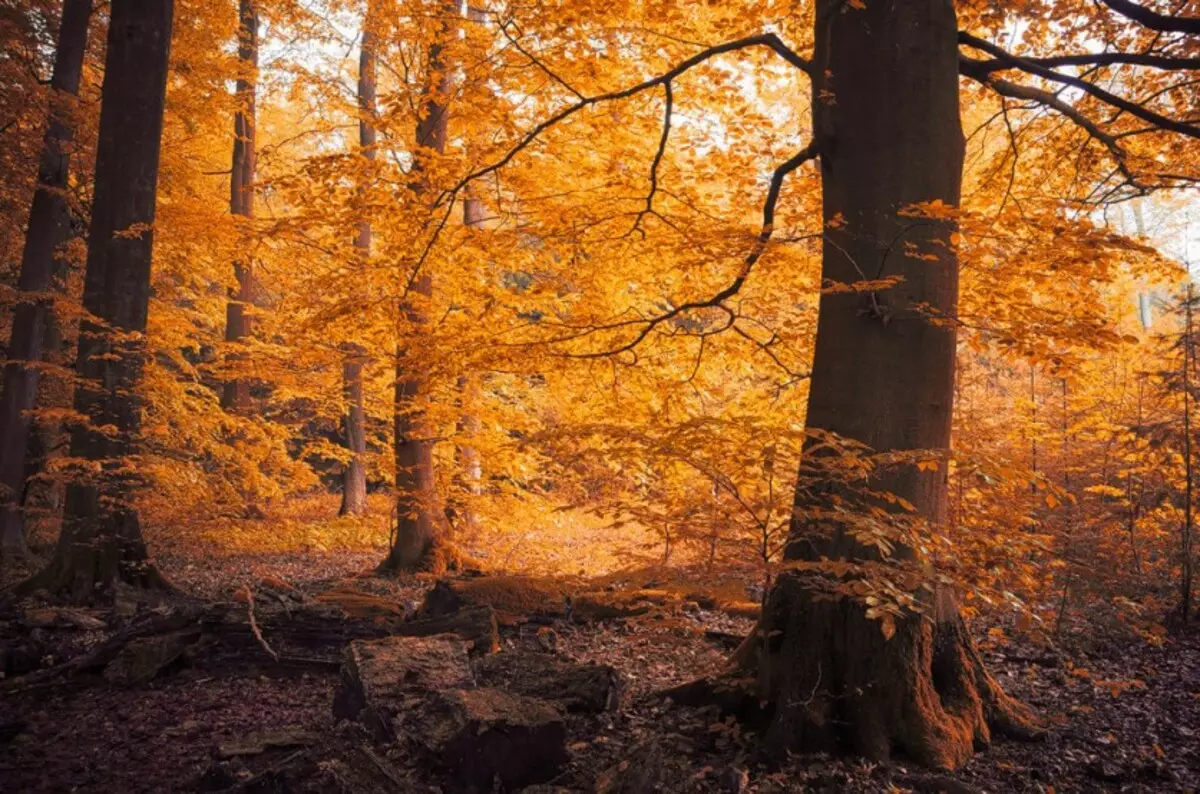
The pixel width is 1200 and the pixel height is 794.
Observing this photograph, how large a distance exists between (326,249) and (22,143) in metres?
4.82

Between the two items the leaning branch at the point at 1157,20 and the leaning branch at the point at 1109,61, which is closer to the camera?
the leaning branch at the point at 1157,20

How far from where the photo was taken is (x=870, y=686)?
3859 millimetres

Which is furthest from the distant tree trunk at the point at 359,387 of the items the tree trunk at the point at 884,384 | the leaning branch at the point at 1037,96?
the leaning branch at the point at 1037,96

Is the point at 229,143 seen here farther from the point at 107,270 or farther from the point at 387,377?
the point at 107,270

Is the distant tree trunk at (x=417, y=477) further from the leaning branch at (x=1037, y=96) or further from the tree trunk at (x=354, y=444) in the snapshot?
the leaning branch at (x=1037, y=96)

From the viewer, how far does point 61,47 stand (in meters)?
9.43

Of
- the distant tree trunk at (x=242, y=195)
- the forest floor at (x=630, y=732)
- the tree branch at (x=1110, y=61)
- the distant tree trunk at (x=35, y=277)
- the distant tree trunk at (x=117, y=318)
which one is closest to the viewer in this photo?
the forest floor at (x=630, y=732)

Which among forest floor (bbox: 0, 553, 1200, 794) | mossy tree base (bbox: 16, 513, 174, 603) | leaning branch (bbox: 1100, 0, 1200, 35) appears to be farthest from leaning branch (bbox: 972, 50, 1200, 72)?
mossy tree base (bbox: 16, 513, 174, 603)

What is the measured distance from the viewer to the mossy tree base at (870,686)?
3.81 meters

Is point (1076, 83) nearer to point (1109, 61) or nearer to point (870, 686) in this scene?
point (1109, 61)

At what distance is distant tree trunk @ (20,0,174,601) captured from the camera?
7129 mm

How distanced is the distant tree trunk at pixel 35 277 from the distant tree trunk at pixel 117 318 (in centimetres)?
234

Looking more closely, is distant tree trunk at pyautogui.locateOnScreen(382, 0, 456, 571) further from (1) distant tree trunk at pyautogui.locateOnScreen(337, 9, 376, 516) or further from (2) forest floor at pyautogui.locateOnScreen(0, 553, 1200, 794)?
(2) forest floor at pyautogui.locateOnScreen(0, 553, 1200, 794)

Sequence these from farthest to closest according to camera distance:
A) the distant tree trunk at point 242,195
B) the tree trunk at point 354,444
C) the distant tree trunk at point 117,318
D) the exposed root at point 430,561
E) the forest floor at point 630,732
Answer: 1. the distant tree trunk at point 242,195
2. the tree trunk at point 354,444
3. the exposed root at point 430,561
4. the distant tree trunk at point 117,318
5. the forest floor at point 630,732
